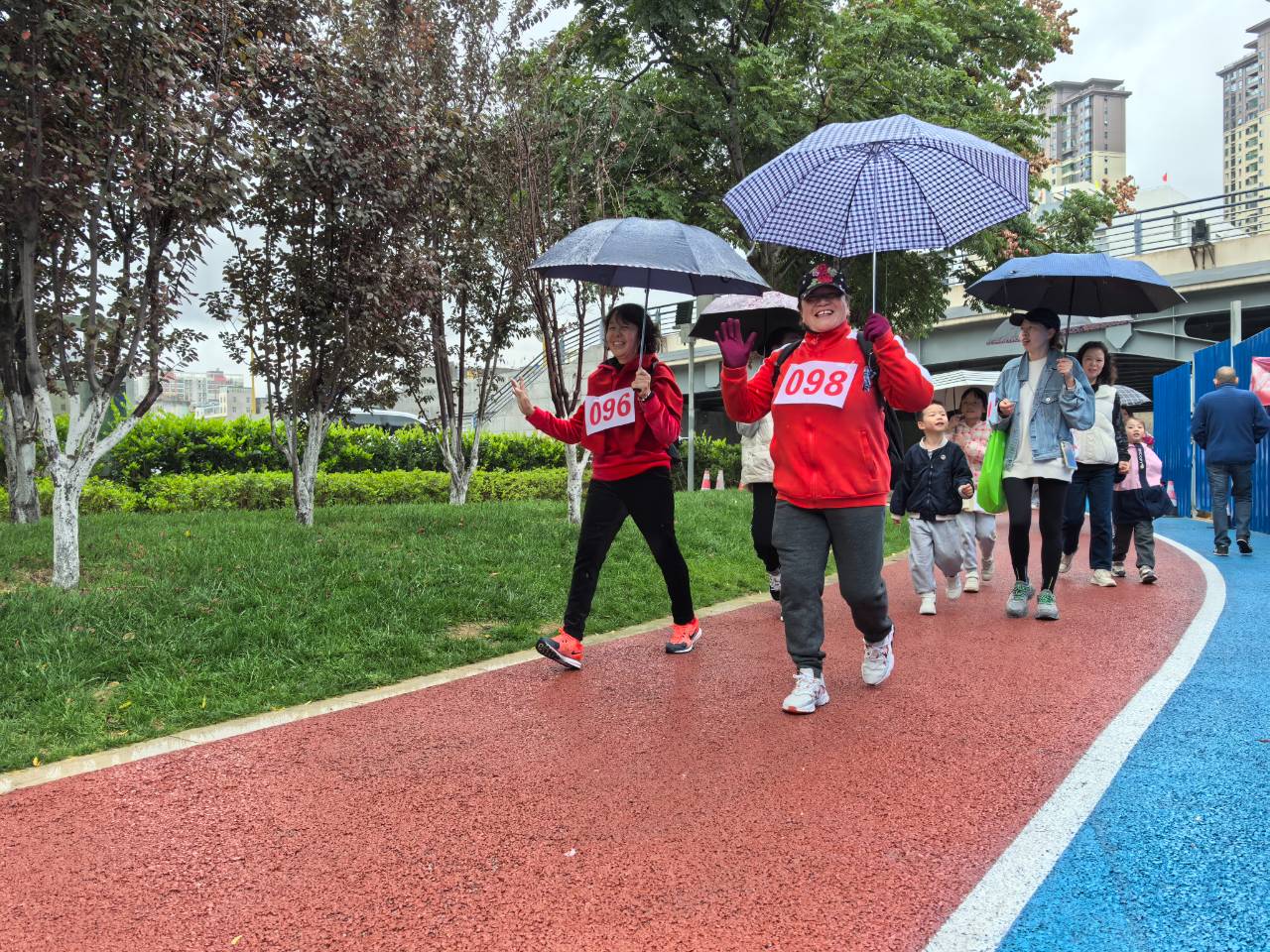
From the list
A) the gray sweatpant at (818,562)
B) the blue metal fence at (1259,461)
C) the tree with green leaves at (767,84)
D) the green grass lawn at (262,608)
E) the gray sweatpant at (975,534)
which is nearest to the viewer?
the gray sweatpant at (818,562)

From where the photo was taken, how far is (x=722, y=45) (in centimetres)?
1325

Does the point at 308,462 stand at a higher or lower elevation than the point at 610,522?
higher

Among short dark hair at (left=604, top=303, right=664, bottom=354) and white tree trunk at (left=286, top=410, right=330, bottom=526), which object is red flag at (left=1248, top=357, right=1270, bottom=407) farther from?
white tree trunk at (left=286, top=410, right=330, bottom=526)

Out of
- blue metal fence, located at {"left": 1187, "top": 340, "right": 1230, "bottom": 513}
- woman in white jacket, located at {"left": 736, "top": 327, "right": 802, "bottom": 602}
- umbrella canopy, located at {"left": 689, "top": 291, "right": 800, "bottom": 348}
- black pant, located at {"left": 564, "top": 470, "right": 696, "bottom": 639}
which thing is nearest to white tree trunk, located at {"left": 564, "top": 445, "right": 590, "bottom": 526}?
umbrella canopy, located at {"left": 689, "top": 291, "right": 800, "bottom": 348}

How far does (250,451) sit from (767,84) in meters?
9.09

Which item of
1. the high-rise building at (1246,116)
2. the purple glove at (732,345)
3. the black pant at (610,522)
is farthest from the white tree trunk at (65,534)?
the high-rise building at (1246,116)

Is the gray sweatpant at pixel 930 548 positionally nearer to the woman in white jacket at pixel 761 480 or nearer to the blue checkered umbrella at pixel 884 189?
the woman in white jacket at pixel 761 480

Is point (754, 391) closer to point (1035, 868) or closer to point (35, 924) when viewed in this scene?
point (1035, 868)

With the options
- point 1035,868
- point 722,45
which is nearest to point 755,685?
point 1035,868

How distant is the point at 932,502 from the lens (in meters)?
6.89

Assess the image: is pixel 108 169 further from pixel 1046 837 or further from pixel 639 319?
pixel 1046 837

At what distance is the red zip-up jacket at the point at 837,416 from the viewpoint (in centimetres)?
407

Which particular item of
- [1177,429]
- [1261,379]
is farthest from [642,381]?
[1177,429]

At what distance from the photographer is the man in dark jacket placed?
9930 mm
